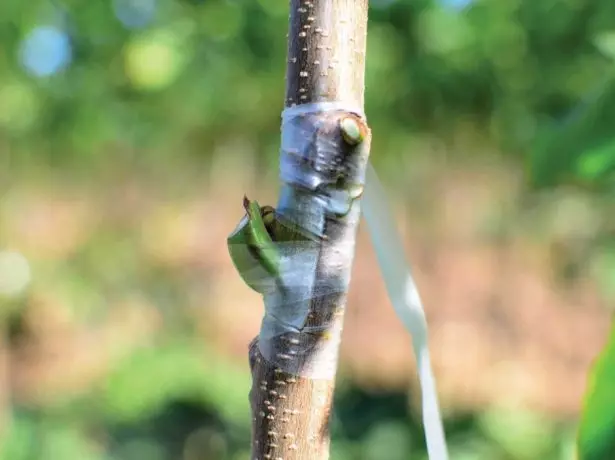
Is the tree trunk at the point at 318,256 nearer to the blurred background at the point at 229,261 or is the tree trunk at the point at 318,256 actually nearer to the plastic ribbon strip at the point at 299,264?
the plastic ribbon strip at the point at 299,264

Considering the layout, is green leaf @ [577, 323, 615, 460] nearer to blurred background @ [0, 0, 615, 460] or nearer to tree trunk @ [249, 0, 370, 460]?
tree trunk @ [249, 0, 370, 460]

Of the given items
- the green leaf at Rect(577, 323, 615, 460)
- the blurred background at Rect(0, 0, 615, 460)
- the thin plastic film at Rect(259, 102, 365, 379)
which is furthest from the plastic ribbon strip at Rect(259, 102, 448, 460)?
the blurred background at Rect(0, 0, 615, 460)

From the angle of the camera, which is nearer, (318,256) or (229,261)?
(318,256)

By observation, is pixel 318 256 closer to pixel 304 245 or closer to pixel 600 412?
pixel 304 245

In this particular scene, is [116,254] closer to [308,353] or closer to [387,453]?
[387,453]

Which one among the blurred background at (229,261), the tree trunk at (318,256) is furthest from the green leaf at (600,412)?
the blurred background at (229,261)

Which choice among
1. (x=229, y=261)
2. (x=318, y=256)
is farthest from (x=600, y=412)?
(x=229, y=261)
